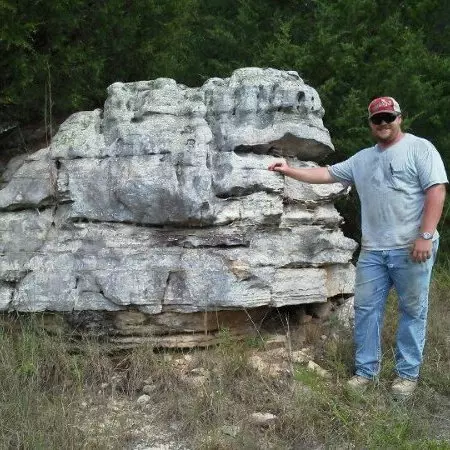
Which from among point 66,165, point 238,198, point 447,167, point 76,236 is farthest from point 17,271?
point 447,167

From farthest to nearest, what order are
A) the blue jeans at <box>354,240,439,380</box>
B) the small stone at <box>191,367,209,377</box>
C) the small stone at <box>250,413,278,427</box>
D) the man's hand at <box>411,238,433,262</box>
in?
the small stone at <box>191,367,209,377</box>
the blue jeans at <box>354,240,439,380</box>
the man's hand at <box>411,238,433,262</box>
the small stone at <box>250,413,278,427</box>

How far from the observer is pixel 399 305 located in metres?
4.42

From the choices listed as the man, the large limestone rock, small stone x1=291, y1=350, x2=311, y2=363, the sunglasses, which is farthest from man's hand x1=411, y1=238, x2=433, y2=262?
small stone x1=291, y1=350, x2=311, y2=363

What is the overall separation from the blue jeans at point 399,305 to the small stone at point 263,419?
776 mm

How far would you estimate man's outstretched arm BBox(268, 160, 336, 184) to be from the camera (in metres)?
4.70

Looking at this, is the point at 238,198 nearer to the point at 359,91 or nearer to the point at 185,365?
the point at 185,365

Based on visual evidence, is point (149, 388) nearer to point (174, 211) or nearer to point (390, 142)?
point (174, 211)

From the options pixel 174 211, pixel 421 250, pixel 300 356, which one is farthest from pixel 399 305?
pixel 174 211

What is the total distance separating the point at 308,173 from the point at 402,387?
61.8 inches

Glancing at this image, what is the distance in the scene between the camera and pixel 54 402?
4012mm

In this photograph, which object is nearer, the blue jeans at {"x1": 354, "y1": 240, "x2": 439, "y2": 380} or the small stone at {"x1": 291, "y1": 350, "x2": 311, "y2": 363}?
the blue jeans at {"x1": 354, "y1": 240, "x2": 439, "y2": 380}

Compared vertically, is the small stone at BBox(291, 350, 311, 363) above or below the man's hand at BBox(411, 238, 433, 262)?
below

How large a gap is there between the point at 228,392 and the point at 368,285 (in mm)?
1155

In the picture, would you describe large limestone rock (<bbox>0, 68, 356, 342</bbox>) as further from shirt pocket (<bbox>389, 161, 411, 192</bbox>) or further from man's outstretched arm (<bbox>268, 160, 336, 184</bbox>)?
shirt pocket (<bbox>389, 161, 411, 192</bbox>)
